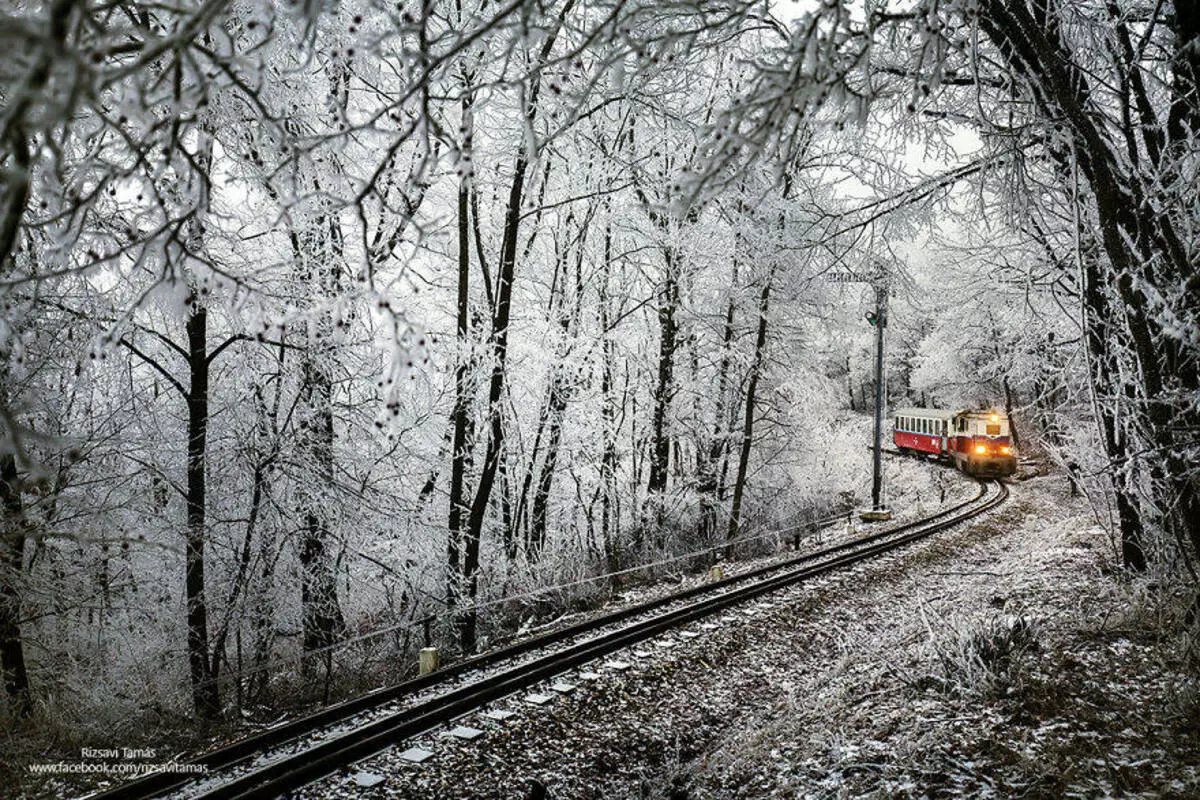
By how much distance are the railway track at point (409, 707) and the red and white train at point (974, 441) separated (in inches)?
906

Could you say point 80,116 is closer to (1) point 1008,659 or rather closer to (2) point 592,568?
(1) point 1008,659

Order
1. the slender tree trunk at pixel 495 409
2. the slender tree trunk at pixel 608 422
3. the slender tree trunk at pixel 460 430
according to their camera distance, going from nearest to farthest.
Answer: the slender tree trunk at pixel 460 430 < the slender tree trunk at pixel 495 409 < the slender tree trunk at pixel 608 422

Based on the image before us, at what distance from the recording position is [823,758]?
16.4 feet

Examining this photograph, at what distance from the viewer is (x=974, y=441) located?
29.8 m

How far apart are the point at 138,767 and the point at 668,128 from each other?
9315mm

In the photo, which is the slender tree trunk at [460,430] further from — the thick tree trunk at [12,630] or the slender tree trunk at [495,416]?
the thick tree trunk at [12,630]

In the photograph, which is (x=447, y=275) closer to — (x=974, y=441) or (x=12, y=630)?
(x=12, y=630)

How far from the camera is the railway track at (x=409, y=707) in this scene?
4793 millimetres

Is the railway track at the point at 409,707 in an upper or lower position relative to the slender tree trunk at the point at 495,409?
lower

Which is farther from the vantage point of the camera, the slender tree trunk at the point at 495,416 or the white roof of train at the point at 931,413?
the white roof of train at the point at 931,413

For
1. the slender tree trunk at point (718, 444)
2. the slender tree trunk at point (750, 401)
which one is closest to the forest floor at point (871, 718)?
the slender tree trunk at point (750, 401)

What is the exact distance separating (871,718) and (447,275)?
10188 mm

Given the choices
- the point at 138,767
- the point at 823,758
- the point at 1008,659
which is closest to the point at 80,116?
the point at 138,767

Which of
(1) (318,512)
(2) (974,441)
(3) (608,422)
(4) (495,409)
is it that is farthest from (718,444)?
(2) (974,441)
